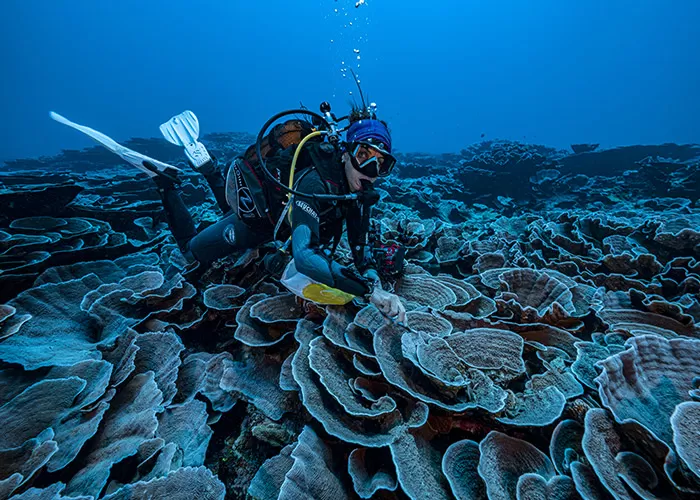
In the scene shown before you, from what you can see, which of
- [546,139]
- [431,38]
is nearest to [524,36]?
[431,38]

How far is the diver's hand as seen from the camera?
2.26 meters

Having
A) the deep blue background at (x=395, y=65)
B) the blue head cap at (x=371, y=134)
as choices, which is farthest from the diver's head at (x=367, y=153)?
the deep blue background at (x=395, y=65)

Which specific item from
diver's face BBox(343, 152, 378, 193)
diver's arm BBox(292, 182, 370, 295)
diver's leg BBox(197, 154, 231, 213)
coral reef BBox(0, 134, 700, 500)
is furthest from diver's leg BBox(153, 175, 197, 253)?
diver's face BBox(343, 152, 378, 193)

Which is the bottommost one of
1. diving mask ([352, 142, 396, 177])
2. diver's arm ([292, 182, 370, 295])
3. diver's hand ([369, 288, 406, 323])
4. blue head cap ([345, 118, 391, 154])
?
diver's hand ([369, 288, 406, 323])

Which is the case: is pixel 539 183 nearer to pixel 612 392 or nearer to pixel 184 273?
pixel 612 392

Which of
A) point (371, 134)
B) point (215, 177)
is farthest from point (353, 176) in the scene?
point (215, 177)

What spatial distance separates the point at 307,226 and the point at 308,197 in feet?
0.96

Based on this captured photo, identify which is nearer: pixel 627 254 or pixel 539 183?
pixel 627 254

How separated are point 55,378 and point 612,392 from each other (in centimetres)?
396

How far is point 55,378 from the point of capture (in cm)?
210

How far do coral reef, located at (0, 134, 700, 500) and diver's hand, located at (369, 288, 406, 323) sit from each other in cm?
14

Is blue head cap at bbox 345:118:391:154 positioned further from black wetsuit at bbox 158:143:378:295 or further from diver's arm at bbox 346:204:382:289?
diver's arm at bbox 346:204:382:289

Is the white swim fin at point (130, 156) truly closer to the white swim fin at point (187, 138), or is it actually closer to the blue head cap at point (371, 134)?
the white swim fin at point (187, 138)

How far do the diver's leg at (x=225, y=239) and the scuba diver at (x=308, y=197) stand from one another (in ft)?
0.04
